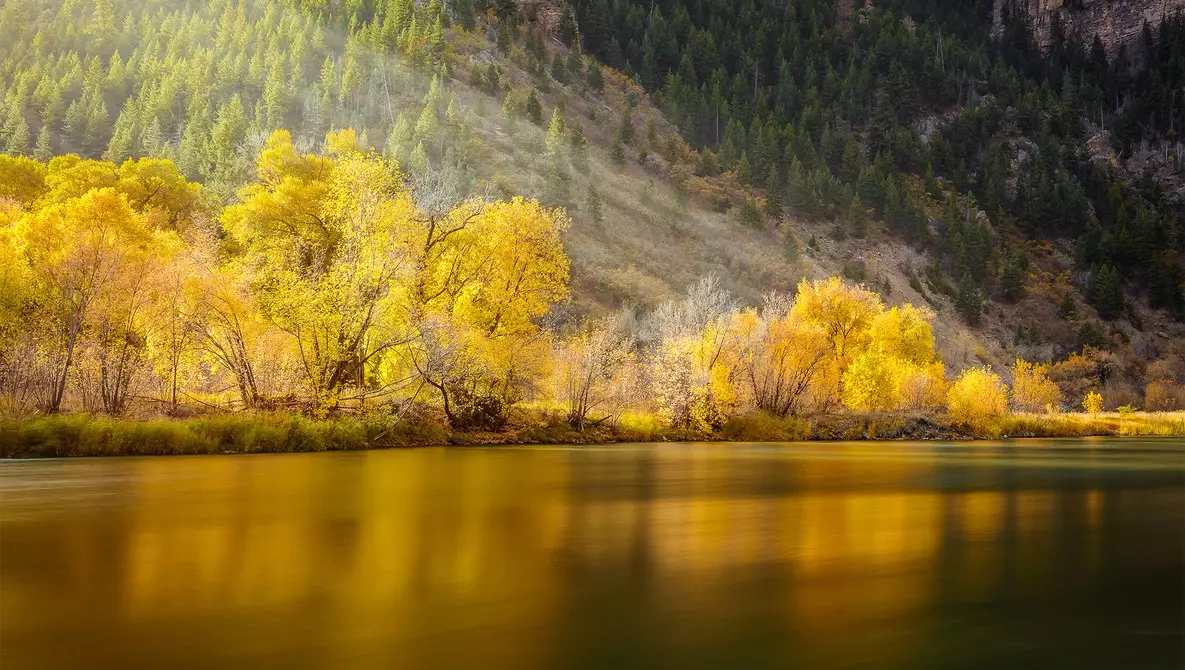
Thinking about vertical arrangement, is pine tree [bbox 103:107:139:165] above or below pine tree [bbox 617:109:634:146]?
below

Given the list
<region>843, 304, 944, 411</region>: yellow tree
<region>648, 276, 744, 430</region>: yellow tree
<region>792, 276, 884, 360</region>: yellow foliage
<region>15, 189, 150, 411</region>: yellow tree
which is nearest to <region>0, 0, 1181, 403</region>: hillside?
<region>792, 276, 884, 360</region>: yellow foliage

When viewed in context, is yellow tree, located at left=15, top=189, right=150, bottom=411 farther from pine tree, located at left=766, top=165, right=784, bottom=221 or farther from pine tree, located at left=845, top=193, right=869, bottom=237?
pine tree, located at left=845, top=193, right=869, bottom=237

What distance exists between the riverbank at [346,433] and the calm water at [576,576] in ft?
24.2

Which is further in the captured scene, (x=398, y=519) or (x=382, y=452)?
(x=382, y=452)

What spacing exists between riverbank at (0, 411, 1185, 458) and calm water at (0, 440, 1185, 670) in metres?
7.39

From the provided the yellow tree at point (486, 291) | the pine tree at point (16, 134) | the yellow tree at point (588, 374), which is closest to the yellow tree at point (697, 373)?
the yellow tree at point (588, 374)

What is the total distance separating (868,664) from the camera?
6.33m

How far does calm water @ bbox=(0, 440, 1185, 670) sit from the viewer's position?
6676 millimetres

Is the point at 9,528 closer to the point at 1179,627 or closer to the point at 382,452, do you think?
the point at 1179,627

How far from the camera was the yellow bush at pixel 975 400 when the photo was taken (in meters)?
62.0

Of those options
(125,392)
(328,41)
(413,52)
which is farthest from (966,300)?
(125,392)

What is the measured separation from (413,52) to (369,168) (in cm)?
11608

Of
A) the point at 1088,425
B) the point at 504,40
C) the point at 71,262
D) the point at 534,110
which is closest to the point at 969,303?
A: the point at 1088,425

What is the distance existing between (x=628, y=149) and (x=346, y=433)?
118400 mm
